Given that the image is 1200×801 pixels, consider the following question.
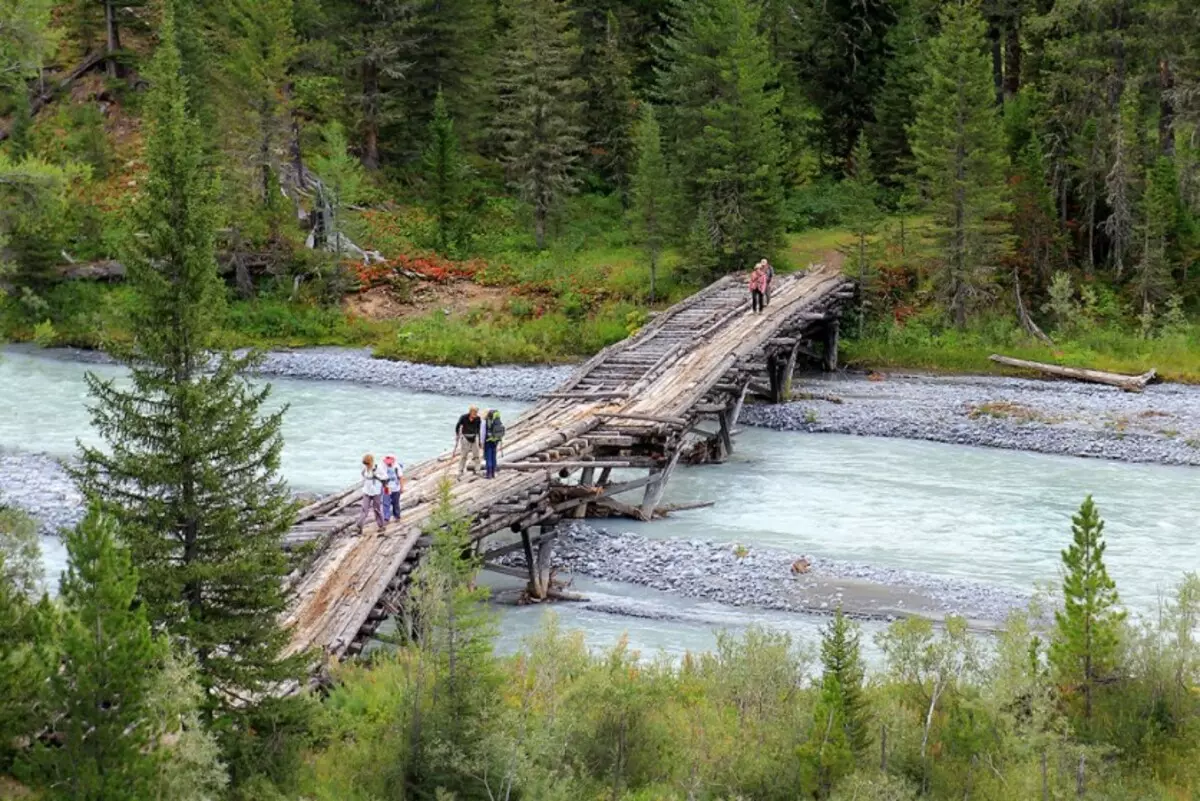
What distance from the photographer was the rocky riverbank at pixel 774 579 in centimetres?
2309

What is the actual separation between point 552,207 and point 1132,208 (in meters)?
22.5

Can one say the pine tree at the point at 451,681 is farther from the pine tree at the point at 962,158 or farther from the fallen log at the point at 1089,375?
the pine tree at the point at 962,158

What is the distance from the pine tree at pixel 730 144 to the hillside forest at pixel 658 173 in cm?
13

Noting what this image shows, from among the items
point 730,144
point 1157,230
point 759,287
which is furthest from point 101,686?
point 1157,230

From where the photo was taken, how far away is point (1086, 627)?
52.9ft

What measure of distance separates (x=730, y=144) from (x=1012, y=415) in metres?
15.6

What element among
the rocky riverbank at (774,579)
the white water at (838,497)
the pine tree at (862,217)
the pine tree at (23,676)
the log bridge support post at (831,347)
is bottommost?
the rocky riverbank at (774,579)

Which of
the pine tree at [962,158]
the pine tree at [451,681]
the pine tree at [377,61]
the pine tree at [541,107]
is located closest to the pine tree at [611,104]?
the pine tree at [541,107]

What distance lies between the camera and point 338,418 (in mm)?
38250

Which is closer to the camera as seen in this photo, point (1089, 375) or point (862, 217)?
point (1089, 375)

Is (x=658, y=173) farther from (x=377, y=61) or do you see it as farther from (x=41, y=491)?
(x=41, y=491)

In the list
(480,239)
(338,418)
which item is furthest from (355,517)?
(480,239)

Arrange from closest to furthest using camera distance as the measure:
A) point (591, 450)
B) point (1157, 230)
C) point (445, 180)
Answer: point (591, 450) → point (1157, 230) → point (445, 180)

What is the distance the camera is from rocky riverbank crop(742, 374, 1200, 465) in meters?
34.9
